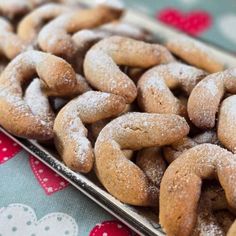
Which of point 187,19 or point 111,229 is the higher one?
point 187,19

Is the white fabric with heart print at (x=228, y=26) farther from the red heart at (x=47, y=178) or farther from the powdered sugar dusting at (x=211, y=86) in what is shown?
the red heart at (x=47, y=178)

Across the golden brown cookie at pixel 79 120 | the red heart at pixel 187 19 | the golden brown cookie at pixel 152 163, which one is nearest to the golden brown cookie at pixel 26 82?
the golden brown cookie at pixel 79 120

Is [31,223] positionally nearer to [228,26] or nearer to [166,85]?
[166,85]

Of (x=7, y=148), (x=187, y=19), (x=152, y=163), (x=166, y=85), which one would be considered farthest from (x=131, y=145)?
(x=187, y=19)

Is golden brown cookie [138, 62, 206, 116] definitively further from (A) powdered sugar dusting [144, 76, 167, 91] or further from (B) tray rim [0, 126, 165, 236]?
(B) tray rim [0, 126, 165, 236]

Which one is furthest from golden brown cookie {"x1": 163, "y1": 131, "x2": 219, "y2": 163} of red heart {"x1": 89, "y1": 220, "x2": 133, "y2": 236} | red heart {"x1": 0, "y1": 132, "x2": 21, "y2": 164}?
red heart {"x1": 0, "y1": 132, "x2": 21, "y2": 164}

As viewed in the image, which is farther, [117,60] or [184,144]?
[117,60]
